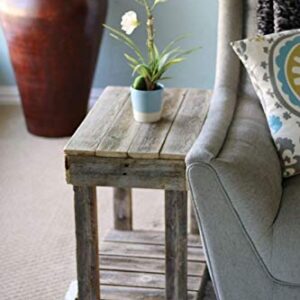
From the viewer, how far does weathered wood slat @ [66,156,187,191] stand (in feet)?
6.25

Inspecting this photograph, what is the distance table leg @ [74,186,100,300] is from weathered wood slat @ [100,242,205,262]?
0.93 ft

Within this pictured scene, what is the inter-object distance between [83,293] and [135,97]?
54cm

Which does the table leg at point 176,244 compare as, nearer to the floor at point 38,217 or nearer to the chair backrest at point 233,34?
the floor at point 38,217

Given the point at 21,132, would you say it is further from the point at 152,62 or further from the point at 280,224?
the point at 280,224

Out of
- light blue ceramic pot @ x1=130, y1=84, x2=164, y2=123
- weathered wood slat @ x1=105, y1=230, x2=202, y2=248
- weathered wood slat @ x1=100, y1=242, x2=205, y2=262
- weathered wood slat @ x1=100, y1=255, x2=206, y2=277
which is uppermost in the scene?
light blue ceramic pot @ x1=130, y1=84, x2=164, y2=123

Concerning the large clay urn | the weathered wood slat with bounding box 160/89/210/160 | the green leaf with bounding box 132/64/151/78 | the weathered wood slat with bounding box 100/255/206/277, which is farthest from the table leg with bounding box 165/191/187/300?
the large clay urn

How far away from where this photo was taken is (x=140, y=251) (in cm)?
237

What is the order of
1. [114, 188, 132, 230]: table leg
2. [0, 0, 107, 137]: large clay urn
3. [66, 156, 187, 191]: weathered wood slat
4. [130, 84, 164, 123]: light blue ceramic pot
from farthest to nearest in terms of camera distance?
[0, 0, 107, 137]: large clay urn → [114, 188, 132, 230]: table leg → [130, 84, 164, 123]: light blue ceramic pot → [66, 156, 187, 191]: weathered wood slat

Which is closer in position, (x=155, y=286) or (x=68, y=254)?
(x=155, y=286)

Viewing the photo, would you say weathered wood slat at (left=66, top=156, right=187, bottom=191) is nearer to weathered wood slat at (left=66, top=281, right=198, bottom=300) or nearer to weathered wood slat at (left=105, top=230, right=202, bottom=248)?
weathered wood slat at (left=66, top=281, right=198, bottom=300)

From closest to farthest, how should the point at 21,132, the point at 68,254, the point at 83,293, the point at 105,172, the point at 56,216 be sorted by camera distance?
1. the point at 105,172
2. the point at 83,293
3. the point at 68,254
4. the point at 56,216
5. the point at 21,132

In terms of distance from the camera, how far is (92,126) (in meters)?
2.09

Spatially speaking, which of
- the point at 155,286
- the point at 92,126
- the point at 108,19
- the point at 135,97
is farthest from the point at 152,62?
the point at 108,19

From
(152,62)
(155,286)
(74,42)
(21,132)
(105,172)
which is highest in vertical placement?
(152,62)
